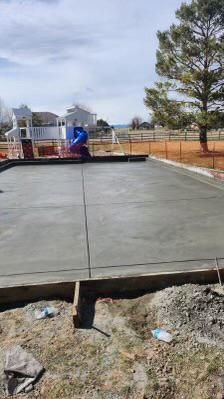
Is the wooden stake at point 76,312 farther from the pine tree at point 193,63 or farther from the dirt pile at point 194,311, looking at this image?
the pine tree at point 193,63

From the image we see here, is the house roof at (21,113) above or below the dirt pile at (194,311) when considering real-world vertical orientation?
above

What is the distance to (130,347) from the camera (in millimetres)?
2883

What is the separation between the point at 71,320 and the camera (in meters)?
3.27

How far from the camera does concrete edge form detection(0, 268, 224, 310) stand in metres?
3.67

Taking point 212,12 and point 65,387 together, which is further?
point 212,12

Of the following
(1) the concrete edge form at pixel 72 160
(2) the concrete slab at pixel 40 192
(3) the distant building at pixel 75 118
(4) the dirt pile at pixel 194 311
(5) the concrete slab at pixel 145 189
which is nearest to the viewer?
(4) the dirt pile at pixel 194 311

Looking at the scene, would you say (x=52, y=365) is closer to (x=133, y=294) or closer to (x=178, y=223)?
(x=133, y=294)

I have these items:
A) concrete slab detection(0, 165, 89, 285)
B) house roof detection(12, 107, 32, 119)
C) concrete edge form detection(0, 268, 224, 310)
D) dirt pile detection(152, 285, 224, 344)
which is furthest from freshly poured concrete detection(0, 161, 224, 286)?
house roof detection(12, 107, 32, 119)

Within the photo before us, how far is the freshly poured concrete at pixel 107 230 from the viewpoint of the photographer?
4.26 meters

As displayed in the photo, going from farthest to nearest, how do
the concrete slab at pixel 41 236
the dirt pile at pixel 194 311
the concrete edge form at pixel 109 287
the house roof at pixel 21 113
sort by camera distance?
the house roof at pixel 21 113, the concrete slab at pixel 41 236, the concrete edge form at pixel 109 287, the dirt pile at pixel 194 311

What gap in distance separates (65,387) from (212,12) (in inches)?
801

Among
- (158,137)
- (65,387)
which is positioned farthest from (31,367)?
(158,137)

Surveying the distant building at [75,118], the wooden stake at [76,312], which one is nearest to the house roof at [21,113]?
the distant building at [75,118]

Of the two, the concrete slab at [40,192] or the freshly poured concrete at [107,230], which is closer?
the freshly poured concrete at [107,230]
